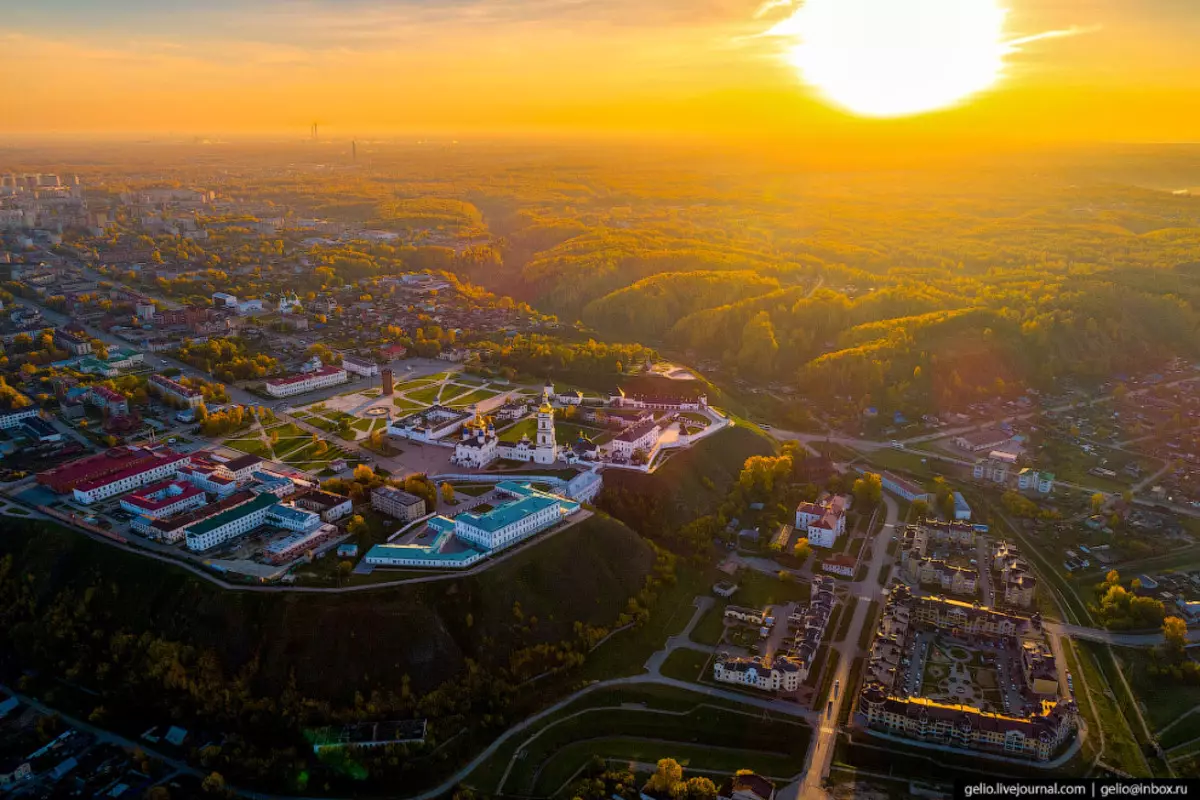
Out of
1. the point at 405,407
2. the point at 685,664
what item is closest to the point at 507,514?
the point at 685,664

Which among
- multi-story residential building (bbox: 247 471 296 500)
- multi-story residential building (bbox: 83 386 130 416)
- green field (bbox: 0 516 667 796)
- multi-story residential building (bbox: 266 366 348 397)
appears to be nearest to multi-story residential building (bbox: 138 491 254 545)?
multi-story residential building (bbox: 247 471 296 500)

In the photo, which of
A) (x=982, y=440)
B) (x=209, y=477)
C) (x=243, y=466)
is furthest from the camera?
(x=982, y=440)

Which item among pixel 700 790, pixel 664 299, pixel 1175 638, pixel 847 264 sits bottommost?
pixel 700 790

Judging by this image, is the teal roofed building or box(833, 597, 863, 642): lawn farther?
box(833, 597, 863, 642): lawn

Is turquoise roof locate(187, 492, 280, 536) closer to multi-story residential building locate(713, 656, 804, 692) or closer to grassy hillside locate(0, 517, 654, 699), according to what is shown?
grassy hillside locate(0, 517, 654, 699)

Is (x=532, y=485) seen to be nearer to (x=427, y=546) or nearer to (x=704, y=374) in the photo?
(x=427, y=546)

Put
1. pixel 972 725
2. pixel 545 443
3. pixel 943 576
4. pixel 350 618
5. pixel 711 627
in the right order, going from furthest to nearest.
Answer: pixel 545 443, pixel 943 576, pixel 711 627, pixel 350 618, pixel 972 725

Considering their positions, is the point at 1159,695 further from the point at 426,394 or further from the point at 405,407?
the point at 426,394

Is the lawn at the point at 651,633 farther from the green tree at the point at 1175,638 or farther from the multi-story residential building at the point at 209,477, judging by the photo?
the multi-story residential building at the point at 209,477
